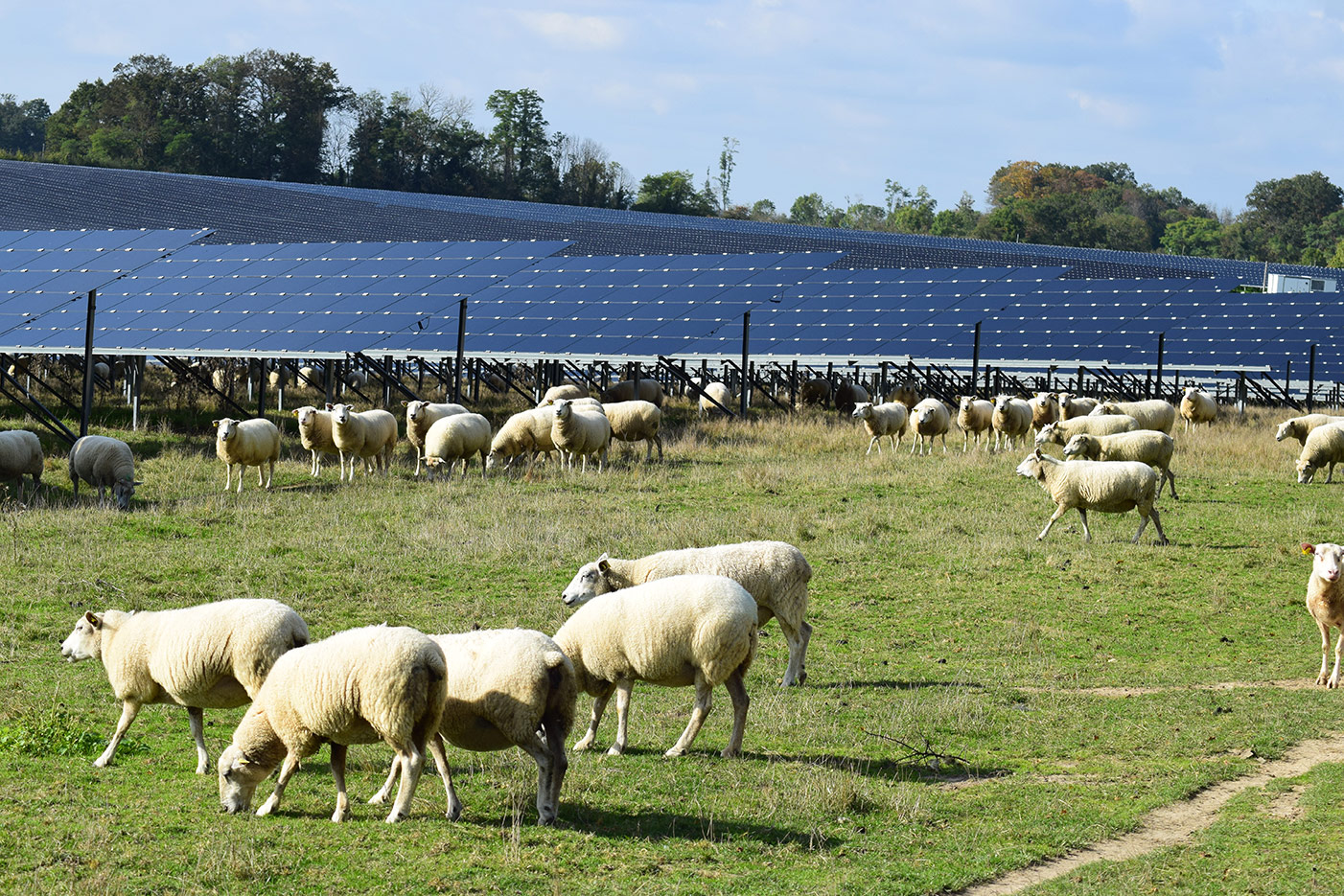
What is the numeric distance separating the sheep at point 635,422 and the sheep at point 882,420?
16.0ft

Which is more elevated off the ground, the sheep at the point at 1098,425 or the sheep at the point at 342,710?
the sheep at the point at 1098,425

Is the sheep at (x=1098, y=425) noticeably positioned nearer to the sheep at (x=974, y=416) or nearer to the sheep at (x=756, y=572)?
the sheep at (x=974, y=416)

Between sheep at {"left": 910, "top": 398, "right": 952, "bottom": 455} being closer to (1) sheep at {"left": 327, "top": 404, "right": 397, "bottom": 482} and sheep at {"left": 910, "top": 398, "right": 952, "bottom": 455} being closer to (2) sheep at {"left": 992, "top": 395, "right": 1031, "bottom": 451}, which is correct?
(2) sheep at {"left": 992, "top": 395, "right": 1031, "bottom": 451}

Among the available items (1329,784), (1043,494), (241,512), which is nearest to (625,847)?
(1329,784)

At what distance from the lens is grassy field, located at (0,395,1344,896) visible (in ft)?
22.3

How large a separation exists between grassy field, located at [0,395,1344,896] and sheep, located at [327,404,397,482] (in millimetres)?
1636

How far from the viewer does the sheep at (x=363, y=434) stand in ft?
76.0

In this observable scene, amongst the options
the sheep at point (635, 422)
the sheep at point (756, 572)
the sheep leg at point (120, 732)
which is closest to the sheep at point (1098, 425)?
the sheep at point (635, 422)

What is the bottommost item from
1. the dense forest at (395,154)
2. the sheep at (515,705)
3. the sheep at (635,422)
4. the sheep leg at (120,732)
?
the sheep leg at (120,732)

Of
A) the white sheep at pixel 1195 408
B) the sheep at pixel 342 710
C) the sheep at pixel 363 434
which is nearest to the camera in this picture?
the sheep at pixel 342 710

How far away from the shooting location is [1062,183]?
152125mm

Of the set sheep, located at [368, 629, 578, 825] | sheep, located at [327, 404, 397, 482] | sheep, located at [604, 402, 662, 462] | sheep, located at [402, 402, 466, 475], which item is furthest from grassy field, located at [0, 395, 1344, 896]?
sheep, located at [604, 402, 662, 462]

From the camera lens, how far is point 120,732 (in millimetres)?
8375

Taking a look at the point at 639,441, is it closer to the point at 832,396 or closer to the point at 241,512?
the point at 241,512
